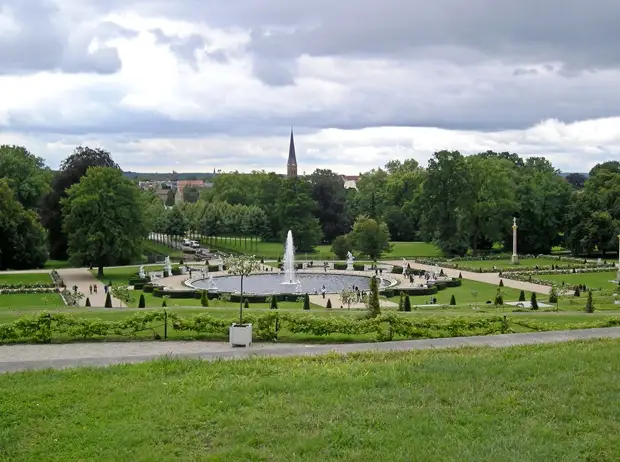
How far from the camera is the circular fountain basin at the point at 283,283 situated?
48.0 m

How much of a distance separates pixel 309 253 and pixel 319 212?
47.7 ft

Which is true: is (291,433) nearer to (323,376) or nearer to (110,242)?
(323,376)

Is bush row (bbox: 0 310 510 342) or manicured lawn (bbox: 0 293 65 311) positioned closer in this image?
bush row (bbox: 0 310 510 342)

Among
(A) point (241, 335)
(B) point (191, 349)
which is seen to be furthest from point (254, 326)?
(B) point (191, 349)

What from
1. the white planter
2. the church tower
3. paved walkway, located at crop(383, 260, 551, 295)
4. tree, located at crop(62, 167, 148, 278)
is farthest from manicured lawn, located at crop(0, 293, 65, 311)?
the church tower

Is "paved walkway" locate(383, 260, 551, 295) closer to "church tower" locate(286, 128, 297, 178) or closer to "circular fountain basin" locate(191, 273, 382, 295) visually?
"circular fountain basin" locate(191, 273, 382, 295)

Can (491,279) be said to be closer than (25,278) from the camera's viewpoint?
No

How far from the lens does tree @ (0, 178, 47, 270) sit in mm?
57031

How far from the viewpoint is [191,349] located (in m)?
17.7

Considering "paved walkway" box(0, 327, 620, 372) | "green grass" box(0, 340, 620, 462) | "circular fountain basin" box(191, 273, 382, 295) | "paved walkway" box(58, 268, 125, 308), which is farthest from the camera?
"circular fountain basin" box(191, 273, 382, 295)

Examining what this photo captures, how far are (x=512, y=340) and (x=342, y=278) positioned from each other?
37.7 m

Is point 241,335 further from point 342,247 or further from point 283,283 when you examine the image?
point 342,247

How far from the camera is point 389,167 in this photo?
141m

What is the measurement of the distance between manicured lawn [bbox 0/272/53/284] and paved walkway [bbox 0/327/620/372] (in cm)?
3354
